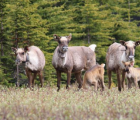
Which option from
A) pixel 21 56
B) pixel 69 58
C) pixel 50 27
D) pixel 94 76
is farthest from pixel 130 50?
pixel 50 27

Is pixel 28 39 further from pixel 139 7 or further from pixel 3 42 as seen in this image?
pixel 139 7

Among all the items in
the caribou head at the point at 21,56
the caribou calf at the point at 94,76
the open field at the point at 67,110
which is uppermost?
the caribou head at the point at 21,56

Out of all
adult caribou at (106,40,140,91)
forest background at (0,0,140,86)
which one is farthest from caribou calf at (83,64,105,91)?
forest background at (0,0,140,86)

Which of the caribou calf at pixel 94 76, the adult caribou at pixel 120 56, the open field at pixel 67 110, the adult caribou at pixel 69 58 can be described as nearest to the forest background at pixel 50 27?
the adult caribou at pixel 69 58

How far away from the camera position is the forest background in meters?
24.1

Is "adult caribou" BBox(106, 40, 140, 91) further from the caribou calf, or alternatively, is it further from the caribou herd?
the caribou calf

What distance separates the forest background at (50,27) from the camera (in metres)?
24.1

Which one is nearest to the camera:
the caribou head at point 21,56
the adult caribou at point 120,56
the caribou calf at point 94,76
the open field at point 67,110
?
the open field at point 67,110

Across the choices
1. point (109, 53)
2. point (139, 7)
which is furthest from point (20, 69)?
point (139, 7)

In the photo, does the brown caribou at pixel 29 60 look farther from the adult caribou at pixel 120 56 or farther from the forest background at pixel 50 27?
the forest background at pixel 50 27

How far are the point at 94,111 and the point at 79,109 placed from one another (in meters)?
0.35

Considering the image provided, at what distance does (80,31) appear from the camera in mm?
35719

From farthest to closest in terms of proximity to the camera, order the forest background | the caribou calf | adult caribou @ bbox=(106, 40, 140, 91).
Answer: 1. the forest background
2. the caribou calf
3. adult caribou @ bbox=(106, 40, 140, 91)

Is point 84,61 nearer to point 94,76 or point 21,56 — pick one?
point 94,76
